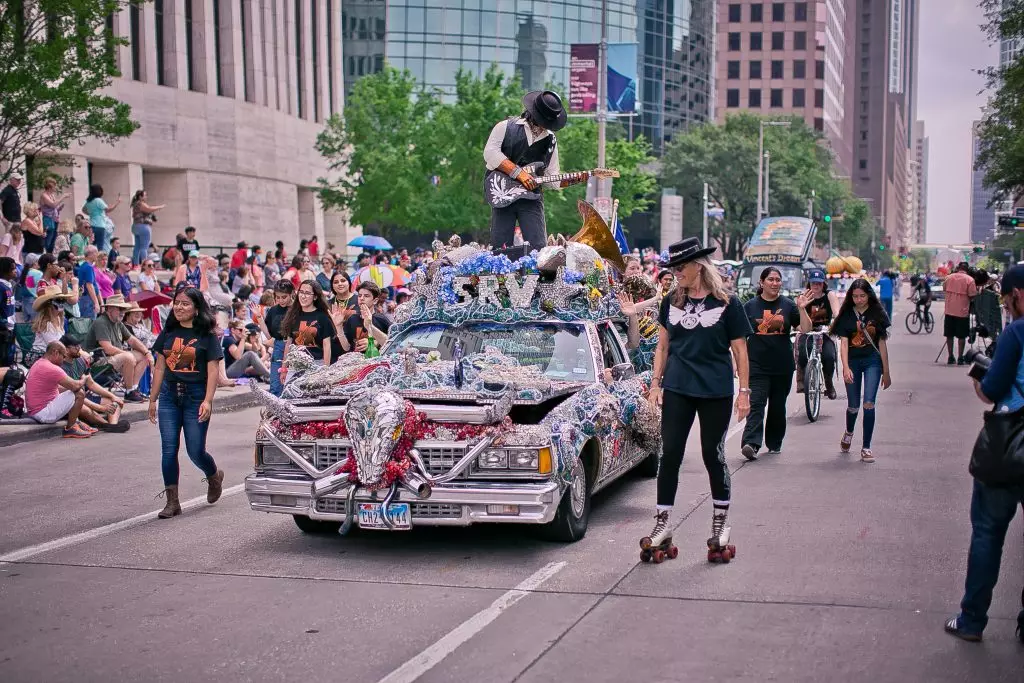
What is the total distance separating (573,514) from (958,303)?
1864 cm

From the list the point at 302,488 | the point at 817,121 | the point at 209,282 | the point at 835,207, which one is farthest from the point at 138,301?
the point at 817,121

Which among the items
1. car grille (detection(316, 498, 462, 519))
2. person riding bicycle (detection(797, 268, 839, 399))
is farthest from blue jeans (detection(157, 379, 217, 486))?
person riding bicycle (detection(797, 268, 839, 399))

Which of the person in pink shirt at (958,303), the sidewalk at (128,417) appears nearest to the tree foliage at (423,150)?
the person in pink shirt at (958,303)

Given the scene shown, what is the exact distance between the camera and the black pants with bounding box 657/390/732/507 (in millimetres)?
7773

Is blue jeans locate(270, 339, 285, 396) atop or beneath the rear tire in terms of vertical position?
atop

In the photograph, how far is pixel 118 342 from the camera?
1736 centimetres

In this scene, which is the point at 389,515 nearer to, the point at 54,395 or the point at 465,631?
the point at 465,631

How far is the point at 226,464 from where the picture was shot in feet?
41.1

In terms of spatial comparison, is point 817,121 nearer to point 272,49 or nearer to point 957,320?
point 272,49

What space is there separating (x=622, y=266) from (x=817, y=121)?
136m

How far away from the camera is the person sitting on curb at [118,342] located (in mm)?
17031

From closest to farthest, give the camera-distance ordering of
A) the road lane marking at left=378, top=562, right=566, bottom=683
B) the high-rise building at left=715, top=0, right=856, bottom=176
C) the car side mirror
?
the road lane marking at left=378, top=562, right=566, bottom=683
the car side mirror
the high-rise building at left=715, top=0, right=856, bottom=176

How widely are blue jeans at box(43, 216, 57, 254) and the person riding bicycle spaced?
1463 centimetres

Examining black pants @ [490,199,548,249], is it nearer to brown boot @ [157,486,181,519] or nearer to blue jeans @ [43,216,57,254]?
brown boot @ [157,486,181,519]
